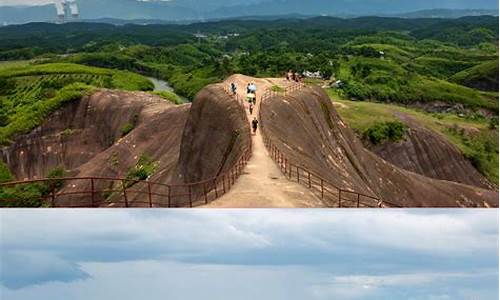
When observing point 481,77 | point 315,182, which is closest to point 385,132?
point 315,182

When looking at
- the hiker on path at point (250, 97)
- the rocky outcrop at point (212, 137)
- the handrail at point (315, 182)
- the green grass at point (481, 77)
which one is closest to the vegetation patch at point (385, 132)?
the rocky outcrop at point (212, 137)

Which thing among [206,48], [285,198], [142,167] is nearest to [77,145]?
[142,167]

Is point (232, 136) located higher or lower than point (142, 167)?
higher

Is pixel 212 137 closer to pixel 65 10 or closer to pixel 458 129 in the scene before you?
pixel 65 10

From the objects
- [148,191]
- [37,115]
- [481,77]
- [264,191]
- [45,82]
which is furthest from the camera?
[481,77]

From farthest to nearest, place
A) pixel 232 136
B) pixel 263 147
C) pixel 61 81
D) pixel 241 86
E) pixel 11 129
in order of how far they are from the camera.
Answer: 1. pixel 61 81
2. pixel 11 129
3. pixel 241 86
4. pixel 232 136
5. pixel 263 147

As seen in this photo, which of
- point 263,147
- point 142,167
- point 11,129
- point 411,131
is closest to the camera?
point 263,147

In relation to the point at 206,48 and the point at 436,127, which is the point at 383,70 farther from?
the point at 206,48

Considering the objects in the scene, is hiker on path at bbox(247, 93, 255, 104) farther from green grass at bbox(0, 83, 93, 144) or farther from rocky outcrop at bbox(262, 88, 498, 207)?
green grass at bbox(0, 83, 93, 144)
